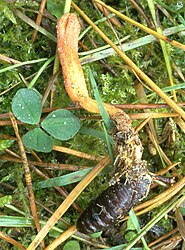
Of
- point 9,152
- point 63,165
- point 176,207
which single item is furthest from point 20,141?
point 176,207

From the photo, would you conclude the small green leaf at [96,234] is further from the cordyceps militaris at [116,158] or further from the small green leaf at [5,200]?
the small green leaf at [5,200]

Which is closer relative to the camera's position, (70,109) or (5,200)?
(5,200)

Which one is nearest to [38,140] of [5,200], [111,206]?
[5,200]

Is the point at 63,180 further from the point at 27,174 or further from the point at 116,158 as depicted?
the point at 116,158

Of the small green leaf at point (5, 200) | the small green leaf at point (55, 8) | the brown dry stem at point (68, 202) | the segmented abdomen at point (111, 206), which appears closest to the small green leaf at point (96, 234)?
the segmented abdomen at point (111, 206)

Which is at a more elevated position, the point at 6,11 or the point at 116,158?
the point at 6,11
